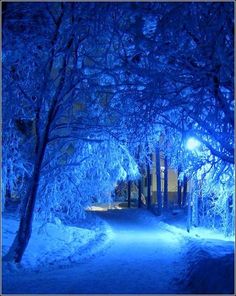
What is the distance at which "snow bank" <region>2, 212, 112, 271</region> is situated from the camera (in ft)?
39.5

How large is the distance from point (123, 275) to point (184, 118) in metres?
4.59

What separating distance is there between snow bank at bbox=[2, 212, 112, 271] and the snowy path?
80 cm

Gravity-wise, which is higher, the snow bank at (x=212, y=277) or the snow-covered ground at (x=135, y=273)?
the snow bank at (x=212, y=277)

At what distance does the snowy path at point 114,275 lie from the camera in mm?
8383

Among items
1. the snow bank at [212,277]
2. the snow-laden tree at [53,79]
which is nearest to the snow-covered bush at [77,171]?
the snow-laden tree at [53,79]

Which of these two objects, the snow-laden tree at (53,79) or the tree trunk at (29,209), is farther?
the tree trunk at (29,209)

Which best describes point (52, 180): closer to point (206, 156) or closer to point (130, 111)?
point (130, 111)

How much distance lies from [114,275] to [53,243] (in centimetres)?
524

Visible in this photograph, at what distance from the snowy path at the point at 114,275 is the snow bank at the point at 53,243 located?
798 mm

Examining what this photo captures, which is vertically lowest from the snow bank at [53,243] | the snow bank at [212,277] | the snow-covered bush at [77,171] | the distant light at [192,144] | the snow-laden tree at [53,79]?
the snow bank at [53,243]

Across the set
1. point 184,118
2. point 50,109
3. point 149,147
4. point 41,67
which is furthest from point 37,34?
point 149,147

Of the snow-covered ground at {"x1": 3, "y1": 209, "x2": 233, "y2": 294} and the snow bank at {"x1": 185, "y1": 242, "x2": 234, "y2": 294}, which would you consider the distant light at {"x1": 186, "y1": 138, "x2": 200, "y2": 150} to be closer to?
the snow-covered ground at {"x1": 3, "y1": 209, "x2": 233, "y2": 294}

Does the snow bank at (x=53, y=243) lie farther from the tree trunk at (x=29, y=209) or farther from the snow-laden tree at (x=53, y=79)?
the snow-laden tree at (x=53, y=79)

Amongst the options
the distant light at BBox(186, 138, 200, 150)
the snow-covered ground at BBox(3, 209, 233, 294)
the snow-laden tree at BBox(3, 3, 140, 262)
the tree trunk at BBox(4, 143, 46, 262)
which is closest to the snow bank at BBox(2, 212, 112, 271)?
the tree trunk at BBox(4, 143, 46, 262)
